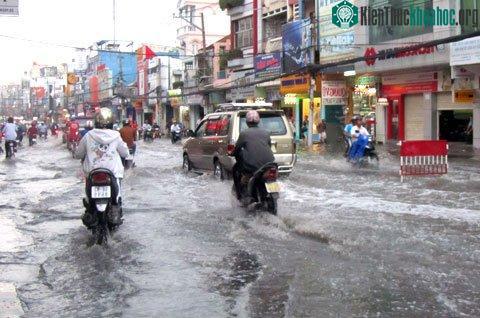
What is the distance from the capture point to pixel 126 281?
21.0 feet

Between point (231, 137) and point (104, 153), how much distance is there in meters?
7.02

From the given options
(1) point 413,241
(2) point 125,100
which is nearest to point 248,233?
(1) point 413,241

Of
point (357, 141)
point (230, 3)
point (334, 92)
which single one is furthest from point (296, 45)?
point (357, 141)

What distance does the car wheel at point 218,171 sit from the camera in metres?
15.9

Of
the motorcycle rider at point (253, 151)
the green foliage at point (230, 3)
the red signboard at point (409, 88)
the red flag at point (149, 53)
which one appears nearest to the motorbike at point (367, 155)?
the red signboard at point (409, 88)

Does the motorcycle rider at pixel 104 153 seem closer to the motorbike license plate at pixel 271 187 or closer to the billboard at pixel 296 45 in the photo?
the motorbike license plate at pixel 271 187

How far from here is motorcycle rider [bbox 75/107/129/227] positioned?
321 inches

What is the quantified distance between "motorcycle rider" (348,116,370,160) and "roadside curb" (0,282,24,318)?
15.0m

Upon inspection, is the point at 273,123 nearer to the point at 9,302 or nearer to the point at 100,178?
the point at 100,178

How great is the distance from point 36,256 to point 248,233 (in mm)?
2702

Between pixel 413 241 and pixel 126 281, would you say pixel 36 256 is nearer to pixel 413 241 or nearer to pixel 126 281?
pixel 126 281

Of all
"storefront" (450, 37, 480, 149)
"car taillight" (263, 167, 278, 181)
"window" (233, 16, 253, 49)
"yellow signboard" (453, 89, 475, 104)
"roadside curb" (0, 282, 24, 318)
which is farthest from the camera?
"window" (233, 16, 253, 49)

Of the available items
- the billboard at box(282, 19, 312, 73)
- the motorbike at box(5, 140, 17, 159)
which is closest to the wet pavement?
the motorbike at box(5, 140, 17, 159)

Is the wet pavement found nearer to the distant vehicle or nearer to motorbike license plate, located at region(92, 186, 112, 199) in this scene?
motorbike license plate, located at region(92, 186, 112, 199)
